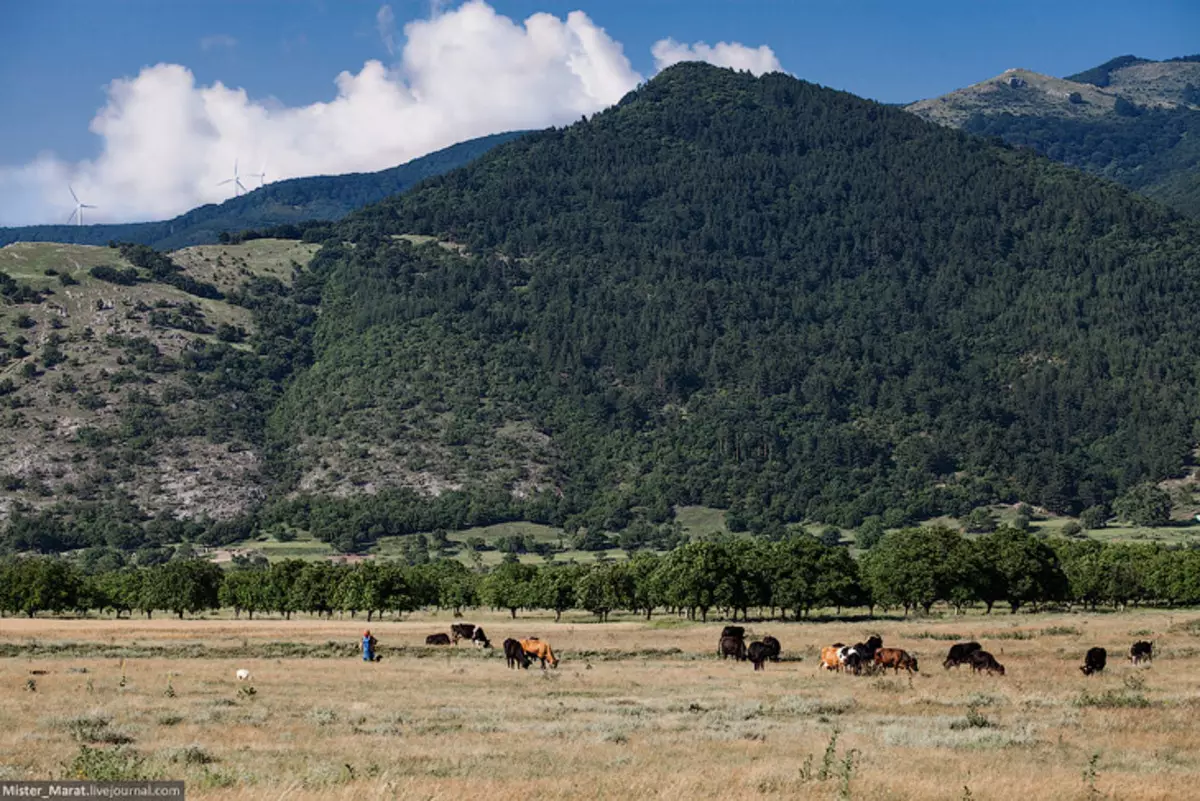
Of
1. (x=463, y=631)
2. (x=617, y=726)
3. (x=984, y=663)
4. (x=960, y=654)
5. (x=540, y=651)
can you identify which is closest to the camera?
(x=617, y=726)

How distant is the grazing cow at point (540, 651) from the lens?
2625 inches

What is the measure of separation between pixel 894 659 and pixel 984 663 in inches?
163

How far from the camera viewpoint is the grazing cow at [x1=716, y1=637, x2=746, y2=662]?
71.0 meters

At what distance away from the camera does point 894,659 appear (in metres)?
61.0

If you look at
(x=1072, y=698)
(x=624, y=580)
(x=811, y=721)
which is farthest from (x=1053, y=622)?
(x=811, y=721)

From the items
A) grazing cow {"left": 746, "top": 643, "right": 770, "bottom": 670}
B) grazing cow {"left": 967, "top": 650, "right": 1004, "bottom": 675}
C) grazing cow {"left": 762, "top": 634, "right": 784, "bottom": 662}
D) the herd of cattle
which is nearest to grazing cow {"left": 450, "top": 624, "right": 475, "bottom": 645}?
the herd of cattle

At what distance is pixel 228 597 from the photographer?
502 feet

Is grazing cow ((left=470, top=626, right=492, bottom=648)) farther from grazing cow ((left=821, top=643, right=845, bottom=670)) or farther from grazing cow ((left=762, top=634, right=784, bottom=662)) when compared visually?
grazing cow ((left=821, top=643, right=845, bottom=670))

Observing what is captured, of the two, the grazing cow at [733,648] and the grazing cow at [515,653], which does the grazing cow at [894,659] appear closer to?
the grazing cow at [733,648]

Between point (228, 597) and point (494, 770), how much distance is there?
424 feet

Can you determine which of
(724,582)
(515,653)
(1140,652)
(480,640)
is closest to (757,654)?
(515,653)

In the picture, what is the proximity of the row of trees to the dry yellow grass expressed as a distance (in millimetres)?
44640

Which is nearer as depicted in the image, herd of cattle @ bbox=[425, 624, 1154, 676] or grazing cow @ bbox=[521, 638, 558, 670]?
herd of cattle @ bbox=[425, 624, 1154, 676]

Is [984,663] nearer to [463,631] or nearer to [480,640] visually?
[480,640]
